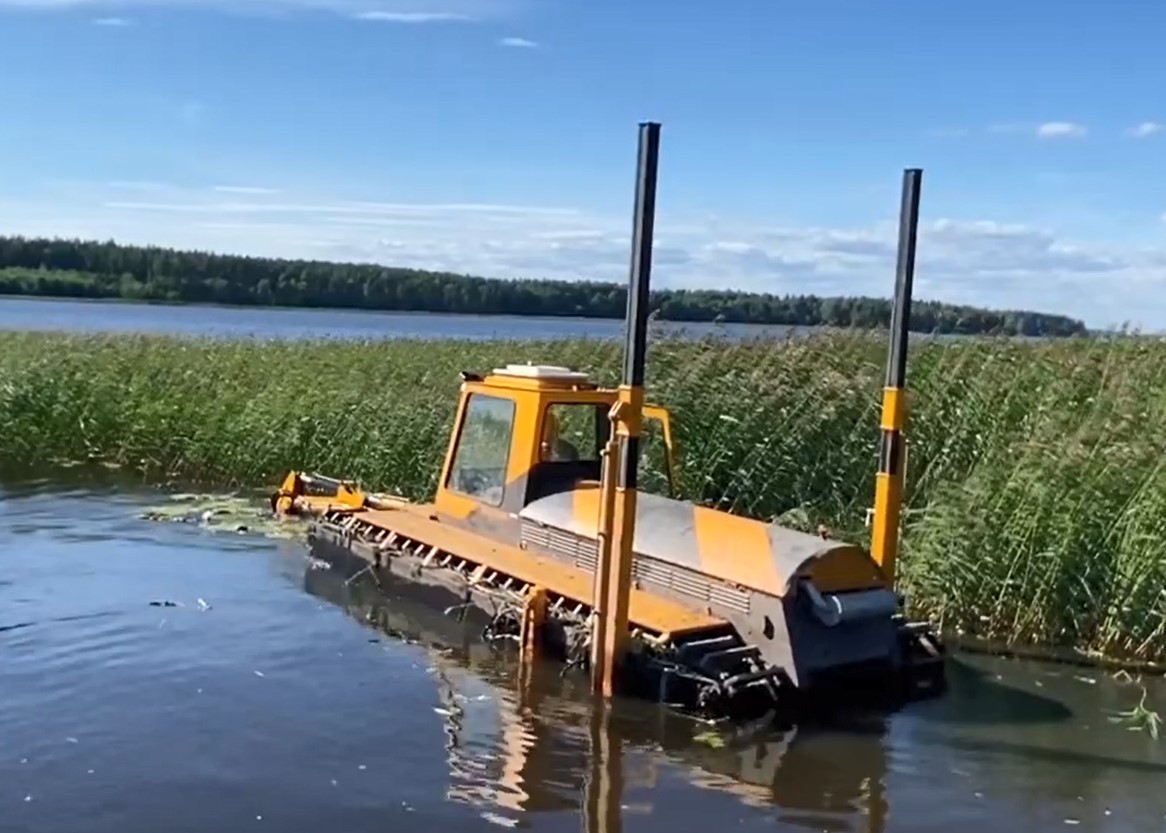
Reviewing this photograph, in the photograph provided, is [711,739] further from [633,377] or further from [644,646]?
[633,377]

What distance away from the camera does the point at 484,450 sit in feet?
37.1

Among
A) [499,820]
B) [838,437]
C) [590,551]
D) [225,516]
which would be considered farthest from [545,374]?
[225,516]

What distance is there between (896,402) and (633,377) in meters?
2.15

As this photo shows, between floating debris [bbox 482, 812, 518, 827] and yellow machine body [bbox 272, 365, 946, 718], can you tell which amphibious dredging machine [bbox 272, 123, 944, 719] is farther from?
floating debris [bbox 482, 812, 518, 827]

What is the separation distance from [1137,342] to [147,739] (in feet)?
29.7

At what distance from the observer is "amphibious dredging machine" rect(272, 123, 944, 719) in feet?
27.6

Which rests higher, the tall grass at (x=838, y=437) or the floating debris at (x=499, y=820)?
the tall grass at (x=838, y=437)

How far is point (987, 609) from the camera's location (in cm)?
1091

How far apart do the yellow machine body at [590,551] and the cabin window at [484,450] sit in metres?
0.01

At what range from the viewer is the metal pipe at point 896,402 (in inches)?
374

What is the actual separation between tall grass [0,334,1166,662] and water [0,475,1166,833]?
0.87m

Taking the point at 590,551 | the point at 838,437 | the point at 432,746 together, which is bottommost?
the point at 432,746

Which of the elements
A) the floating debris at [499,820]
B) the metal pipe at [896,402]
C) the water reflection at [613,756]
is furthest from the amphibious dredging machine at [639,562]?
the floating debris at [499,820]

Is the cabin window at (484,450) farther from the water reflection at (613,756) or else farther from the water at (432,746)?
the water reflection at (613,756)
